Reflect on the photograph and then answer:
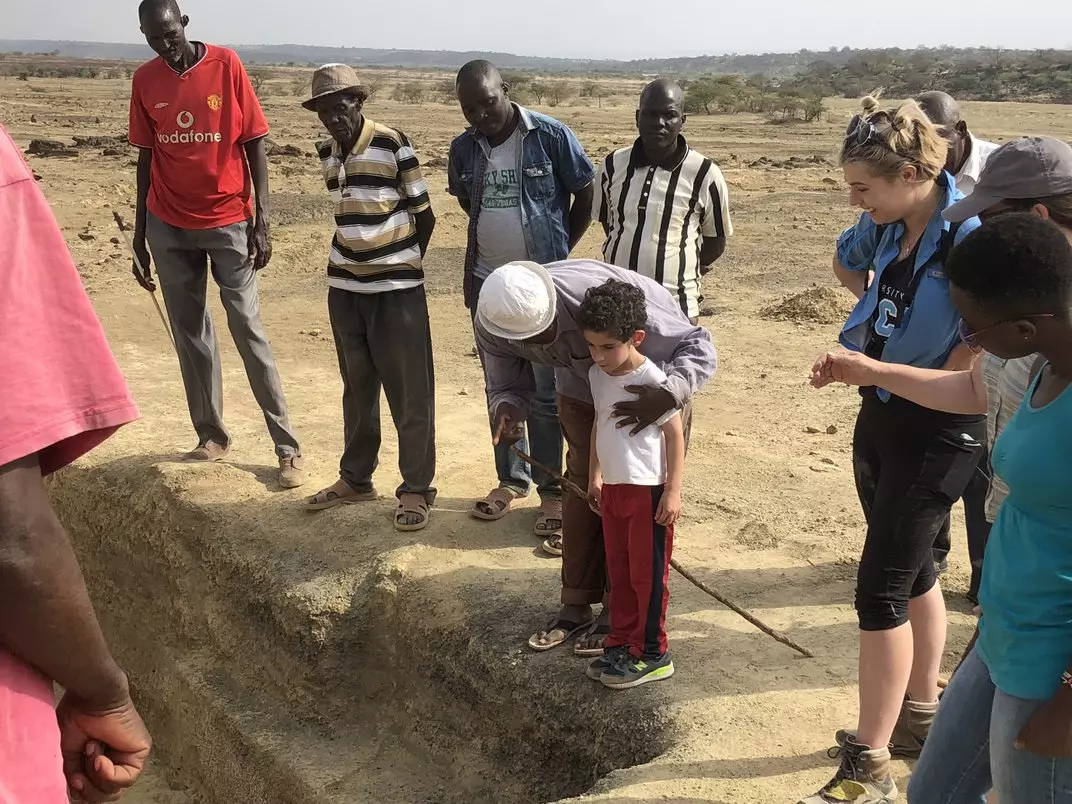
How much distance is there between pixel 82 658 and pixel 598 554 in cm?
246

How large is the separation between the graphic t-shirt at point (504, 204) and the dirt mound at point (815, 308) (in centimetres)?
448

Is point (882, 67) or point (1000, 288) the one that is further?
point (882, 67)

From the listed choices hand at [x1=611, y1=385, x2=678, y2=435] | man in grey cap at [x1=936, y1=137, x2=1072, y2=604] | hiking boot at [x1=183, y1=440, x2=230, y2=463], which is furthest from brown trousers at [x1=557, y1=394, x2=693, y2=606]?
hiking boot at [x1=183, y1=440, x2=230, y2=463]

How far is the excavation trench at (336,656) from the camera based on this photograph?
12.4 ft

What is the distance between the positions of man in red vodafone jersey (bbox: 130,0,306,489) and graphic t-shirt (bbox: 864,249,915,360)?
2982 mm

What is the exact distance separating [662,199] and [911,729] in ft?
7.14

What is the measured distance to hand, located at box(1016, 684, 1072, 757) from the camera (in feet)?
6.07

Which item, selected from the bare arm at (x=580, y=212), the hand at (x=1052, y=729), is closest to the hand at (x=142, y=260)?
the bare arm at (x=580, y=212)

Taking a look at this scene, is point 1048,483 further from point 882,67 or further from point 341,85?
point 882,67

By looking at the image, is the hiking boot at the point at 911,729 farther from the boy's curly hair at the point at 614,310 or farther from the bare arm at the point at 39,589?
the bare arm at the point at 39,589

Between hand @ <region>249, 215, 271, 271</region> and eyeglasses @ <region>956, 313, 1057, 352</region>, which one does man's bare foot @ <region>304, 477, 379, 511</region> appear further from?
eyeglasses @ <region>956, 313, 1057, 352</region>

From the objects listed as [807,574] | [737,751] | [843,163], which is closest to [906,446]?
[843,163]

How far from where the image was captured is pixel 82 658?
148 cm

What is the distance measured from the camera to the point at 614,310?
10.1 ft
